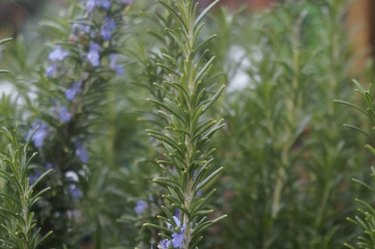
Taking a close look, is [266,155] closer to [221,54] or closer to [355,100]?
[221,54]

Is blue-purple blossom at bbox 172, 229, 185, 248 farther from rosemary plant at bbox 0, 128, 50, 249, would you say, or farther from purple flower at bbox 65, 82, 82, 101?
purple flower at bbox 65, 82, 82, 101

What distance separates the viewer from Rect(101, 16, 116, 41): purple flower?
4.28 feet

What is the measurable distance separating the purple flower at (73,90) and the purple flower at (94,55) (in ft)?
0.22

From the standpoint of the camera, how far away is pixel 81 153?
1.33 m

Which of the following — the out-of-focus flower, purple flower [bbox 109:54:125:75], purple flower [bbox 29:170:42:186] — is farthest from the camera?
purple flower [bbox 109:54:125:75]

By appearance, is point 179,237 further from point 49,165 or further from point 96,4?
point 96,4

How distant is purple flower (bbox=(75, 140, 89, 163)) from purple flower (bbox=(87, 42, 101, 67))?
175 mm

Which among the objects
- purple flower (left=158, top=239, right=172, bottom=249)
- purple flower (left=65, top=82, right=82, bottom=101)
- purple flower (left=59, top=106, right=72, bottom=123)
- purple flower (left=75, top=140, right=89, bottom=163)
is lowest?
purple flower (left=158, top=239, right=172, bottom=249)

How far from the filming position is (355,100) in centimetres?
193

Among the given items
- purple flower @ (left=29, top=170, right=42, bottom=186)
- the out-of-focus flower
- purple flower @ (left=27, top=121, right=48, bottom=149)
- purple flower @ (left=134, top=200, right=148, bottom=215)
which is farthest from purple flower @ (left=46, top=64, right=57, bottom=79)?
the out-of-focus flower

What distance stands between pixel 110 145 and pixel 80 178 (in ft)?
1.59

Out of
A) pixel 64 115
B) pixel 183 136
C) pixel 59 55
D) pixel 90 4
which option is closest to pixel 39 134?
pixel 64 115

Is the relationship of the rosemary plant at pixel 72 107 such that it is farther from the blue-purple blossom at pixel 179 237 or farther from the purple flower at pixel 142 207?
the blue-purple blossom at pixel 179 237

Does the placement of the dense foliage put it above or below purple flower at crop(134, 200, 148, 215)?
above
